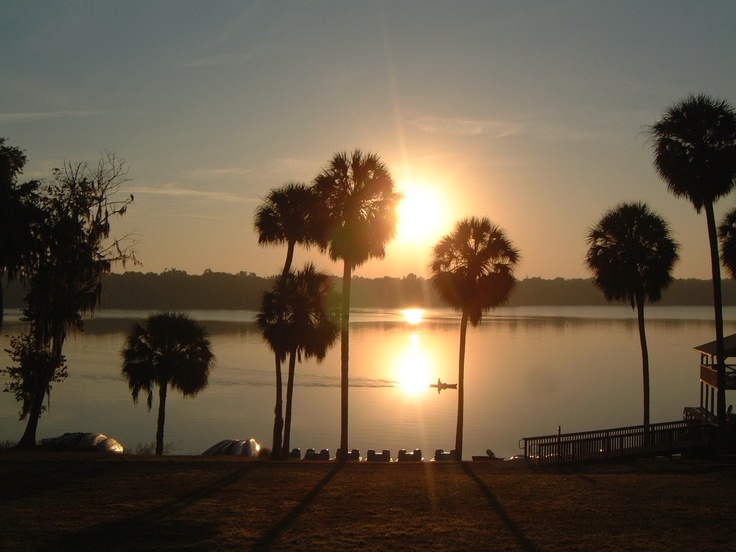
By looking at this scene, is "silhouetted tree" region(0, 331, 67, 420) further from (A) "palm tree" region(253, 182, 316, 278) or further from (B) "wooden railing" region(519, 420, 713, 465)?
(B) "wooden railing" region(519, 420, 713, 465)

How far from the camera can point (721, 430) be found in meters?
24.5

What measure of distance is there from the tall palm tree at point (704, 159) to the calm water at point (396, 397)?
20435mm

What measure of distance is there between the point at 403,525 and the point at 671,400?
5394 centimetres

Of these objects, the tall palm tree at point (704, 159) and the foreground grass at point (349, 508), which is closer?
the foreground grass at point (349, 508)

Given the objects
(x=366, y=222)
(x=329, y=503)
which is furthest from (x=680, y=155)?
(x=329, y=503)

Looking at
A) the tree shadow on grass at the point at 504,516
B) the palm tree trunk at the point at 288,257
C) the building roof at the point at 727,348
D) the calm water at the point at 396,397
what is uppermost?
the palm tree trunk at the point at 288,257

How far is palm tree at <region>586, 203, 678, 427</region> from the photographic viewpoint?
33.1 metres

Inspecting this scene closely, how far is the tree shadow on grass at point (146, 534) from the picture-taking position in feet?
35.6

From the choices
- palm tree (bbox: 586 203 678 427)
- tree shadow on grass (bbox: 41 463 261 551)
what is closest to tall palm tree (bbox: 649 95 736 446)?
palm tree (bbox: 586 203 678 427)

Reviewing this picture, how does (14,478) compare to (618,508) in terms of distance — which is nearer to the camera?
(618,508)

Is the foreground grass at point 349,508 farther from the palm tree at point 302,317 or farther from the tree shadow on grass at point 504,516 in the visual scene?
the palm tree at point 302,317

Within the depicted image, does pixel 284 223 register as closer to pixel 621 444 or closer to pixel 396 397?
pixel 621 444

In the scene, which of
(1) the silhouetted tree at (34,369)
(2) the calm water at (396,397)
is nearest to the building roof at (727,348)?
(2) the calm water at (396,397)

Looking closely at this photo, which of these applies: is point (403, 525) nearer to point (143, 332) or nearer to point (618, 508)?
point (618, 508)
